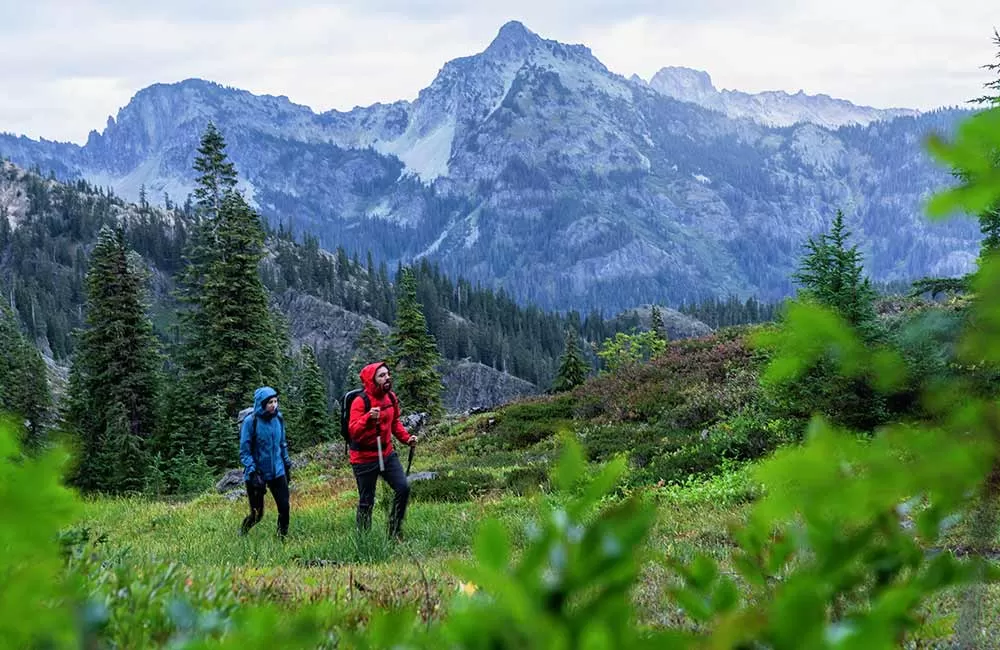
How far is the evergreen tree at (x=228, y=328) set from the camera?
3531 centimetres

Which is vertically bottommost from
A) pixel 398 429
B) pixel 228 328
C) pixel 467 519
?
pixel 228 328

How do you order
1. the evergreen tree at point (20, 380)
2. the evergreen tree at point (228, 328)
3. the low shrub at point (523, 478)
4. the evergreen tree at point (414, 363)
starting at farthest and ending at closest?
the evergreen tree at point (20, 380) → the evergreen tree at point (414, 363) → the evergreen tree at point (228, 328) → the low shrub at point (523, 478)

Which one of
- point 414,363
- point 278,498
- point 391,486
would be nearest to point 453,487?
point 278,498

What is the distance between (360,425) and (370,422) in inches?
6.4

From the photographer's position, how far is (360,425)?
10.0m

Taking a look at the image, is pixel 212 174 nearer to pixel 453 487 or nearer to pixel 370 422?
pixel 453 487

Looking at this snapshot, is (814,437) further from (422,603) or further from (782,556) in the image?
(422,603)

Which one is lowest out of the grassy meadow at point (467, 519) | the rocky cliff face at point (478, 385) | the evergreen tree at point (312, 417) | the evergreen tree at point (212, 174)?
the rocky cliff face at point (478, 385)

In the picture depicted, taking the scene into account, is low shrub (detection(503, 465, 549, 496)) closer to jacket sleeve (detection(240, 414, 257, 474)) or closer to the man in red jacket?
the man in red jacket

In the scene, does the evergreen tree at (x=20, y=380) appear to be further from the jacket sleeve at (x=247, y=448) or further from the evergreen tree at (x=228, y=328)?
the jacket sleeve at (x=247, y=448)

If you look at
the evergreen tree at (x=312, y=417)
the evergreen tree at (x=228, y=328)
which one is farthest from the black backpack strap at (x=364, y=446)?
the evergreen tree at (x=312, y=417)

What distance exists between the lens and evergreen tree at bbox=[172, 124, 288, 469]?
3531 cm

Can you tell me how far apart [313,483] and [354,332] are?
159 m

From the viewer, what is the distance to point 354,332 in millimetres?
177250
